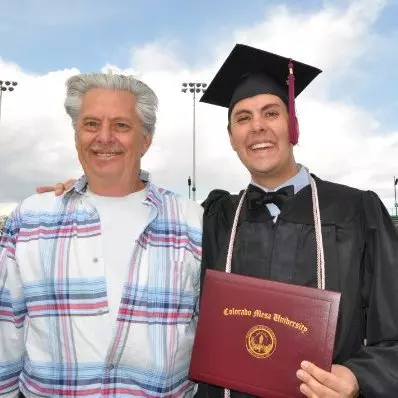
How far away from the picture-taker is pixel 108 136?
3.14 m

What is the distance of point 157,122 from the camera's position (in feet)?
11.6

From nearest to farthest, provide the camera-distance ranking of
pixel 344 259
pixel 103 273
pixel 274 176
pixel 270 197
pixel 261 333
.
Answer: pixel 261 333 → pixel 344 259 → pixel 103 273 → pixel 270 197 → pixel 274 176

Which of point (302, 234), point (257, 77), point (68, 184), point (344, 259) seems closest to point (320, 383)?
point (344, 259)

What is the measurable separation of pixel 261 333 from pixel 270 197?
100cm

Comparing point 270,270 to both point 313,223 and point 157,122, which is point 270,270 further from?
point 157,122

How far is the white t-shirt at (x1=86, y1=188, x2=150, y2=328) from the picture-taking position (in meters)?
2.93

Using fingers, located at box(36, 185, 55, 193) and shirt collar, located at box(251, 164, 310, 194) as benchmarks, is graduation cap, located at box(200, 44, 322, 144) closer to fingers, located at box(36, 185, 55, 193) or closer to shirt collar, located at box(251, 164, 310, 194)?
shirt collar, located at box(251, 164, 310, 194)

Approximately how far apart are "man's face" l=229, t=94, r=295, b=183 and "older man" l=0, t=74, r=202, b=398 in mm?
585

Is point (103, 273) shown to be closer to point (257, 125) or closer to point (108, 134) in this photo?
point (108, 134)

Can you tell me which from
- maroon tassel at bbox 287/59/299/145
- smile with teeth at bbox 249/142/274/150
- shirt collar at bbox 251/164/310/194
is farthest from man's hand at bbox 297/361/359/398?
maroon tassel at bbox 287/59/299/145

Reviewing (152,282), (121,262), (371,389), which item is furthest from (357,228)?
(121,262)

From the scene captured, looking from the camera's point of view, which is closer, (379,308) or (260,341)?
(260,341)

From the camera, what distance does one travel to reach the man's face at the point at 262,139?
3.11m

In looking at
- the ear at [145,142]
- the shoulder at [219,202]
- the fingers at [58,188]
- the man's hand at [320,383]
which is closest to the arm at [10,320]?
the fingers at [58,188]
